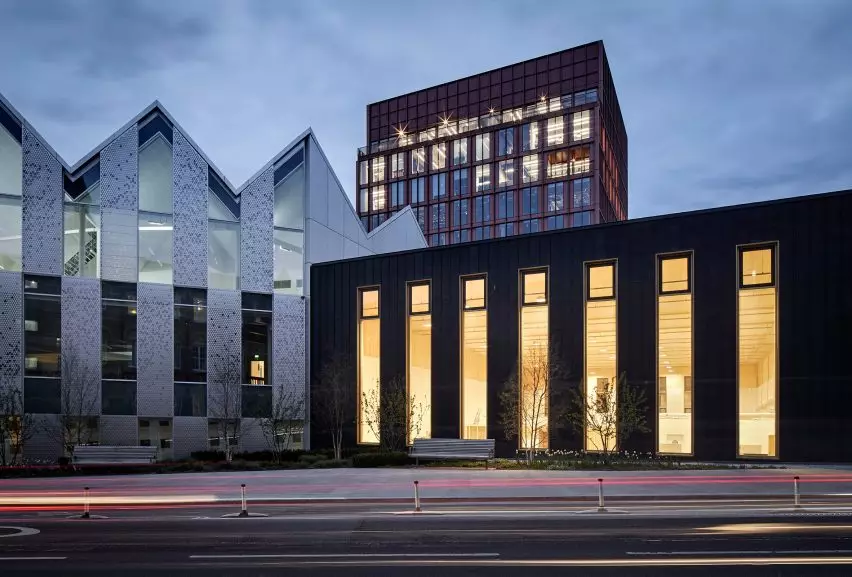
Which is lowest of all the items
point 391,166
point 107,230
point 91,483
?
A: point 91,483

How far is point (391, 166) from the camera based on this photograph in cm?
9975

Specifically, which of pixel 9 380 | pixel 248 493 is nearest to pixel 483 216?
pixel 9 380

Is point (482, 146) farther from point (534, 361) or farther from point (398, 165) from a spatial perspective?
point (534, 361)

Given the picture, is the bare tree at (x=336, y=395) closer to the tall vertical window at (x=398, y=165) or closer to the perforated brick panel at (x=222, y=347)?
the perforated brick panel at (x=222, y=347)

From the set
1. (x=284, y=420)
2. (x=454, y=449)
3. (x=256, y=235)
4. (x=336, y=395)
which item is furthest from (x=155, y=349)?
(x=454, y=449)

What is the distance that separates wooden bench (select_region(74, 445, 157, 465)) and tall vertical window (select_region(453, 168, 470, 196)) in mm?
67580

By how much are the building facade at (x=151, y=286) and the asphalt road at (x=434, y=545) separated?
17010 mm

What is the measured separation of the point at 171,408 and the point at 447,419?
1316cm

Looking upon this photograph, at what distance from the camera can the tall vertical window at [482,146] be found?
92688mm

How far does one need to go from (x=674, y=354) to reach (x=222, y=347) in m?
21.4

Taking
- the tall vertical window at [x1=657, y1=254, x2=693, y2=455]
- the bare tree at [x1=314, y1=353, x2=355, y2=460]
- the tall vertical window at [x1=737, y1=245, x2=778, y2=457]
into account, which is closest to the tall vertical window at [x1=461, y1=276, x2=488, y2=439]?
the bare tree at [x1=314, y1=353, x2=355, y2=460]

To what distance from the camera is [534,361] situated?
33.0m

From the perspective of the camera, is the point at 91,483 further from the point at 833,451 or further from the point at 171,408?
the point at 833,451

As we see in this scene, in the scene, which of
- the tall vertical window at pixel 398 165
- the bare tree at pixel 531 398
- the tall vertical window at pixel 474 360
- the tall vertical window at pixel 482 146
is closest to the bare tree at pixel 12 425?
the tall vertical window at pixel 474 360
